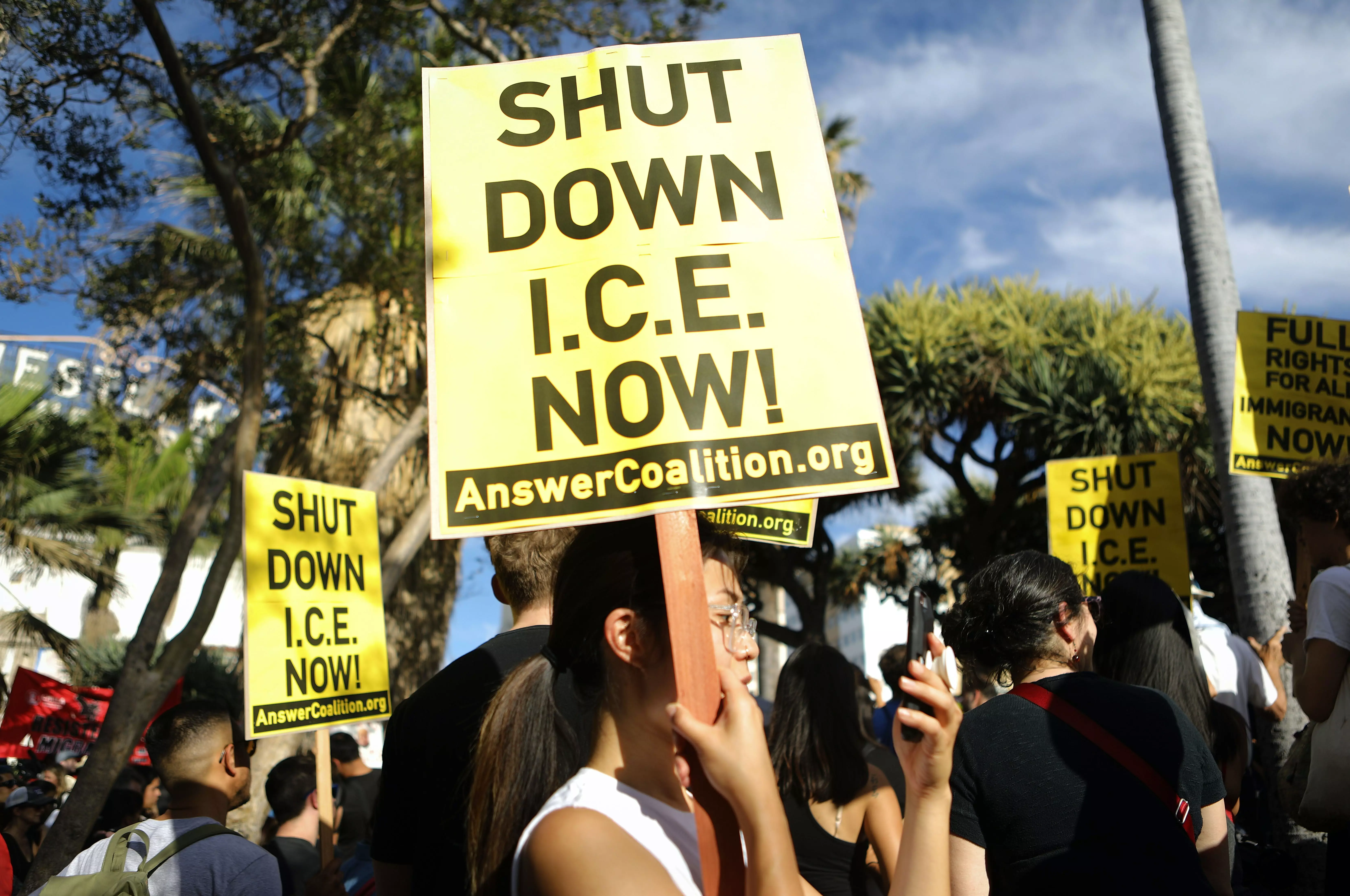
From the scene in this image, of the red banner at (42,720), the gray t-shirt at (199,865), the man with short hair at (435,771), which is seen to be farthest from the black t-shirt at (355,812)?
the red banner at (42,720)

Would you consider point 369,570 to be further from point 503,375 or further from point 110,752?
point 503,375

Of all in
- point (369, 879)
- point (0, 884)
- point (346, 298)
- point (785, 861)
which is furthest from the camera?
point (346, 298)

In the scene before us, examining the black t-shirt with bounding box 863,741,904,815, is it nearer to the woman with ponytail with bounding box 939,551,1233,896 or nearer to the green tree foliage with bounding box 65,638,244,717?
the woman with ponytail with bounding box 939,551,1233,896

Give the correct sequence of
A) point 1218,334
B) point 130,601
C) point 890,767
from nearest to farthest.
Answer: point 890,767 → point 1218,334 → point 130,601

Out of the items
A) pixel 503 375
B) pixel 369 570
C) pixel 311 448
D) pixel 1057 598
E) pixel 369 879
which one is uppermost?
pixel 311 448

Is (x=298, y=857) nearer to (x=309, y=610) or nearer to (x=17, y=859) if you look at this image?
(x=309, y=610)

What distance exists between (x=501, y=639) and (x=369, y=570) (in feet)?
12.2

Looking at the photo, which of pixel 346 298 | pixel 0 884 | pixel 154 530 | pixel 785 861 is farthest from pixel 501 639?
pixel 154 530

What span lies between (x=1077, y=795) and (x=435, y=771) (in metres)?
1.50

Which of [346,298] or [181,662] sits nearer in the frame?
[181,662]

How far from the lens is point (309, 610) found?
565cm

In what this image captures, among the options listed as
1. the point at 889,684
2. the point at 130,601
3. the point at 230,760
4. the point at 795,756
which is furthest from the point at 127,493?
the point at 130,601

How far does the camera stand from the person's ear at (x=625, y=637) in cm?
180

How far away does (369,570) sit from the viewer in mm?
6148
